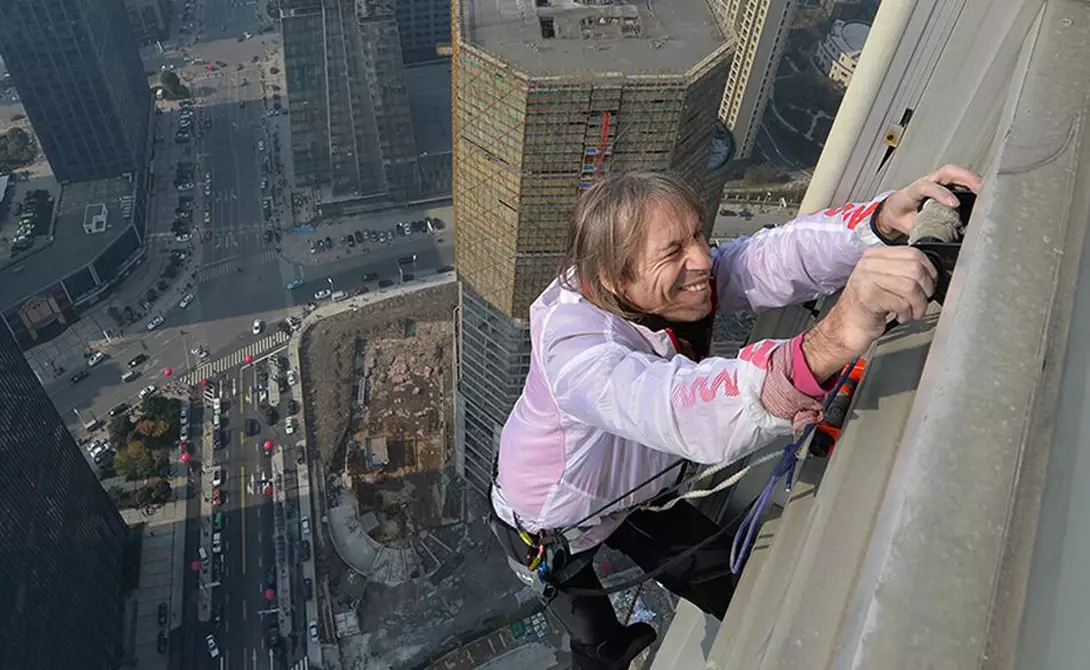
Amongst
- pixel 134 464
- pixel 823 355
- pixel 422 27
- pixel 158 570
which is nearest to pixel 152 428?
pixel 134 464

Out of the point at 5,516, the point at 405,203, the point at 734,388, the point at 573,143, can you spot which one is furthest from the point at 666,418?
the point at 405,203

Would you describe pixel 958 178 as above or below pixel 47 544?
above

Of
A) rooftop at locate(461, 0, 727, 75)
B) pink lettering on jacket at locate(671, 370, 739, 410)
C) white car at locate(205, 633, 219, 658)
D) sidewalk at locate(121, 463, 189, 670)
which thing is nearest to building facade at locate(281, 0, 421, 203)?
sidewalk at locate(121, 463, 189, 670)

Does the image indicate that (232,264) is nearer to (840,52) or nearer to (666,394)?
(840,52)

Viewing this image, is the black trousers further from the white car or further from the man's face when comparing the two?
the white car

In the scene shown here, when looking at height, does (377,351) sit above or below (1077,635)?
below

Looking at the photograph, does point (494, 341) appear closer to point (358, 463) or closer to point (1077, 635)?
point (358, 463)
